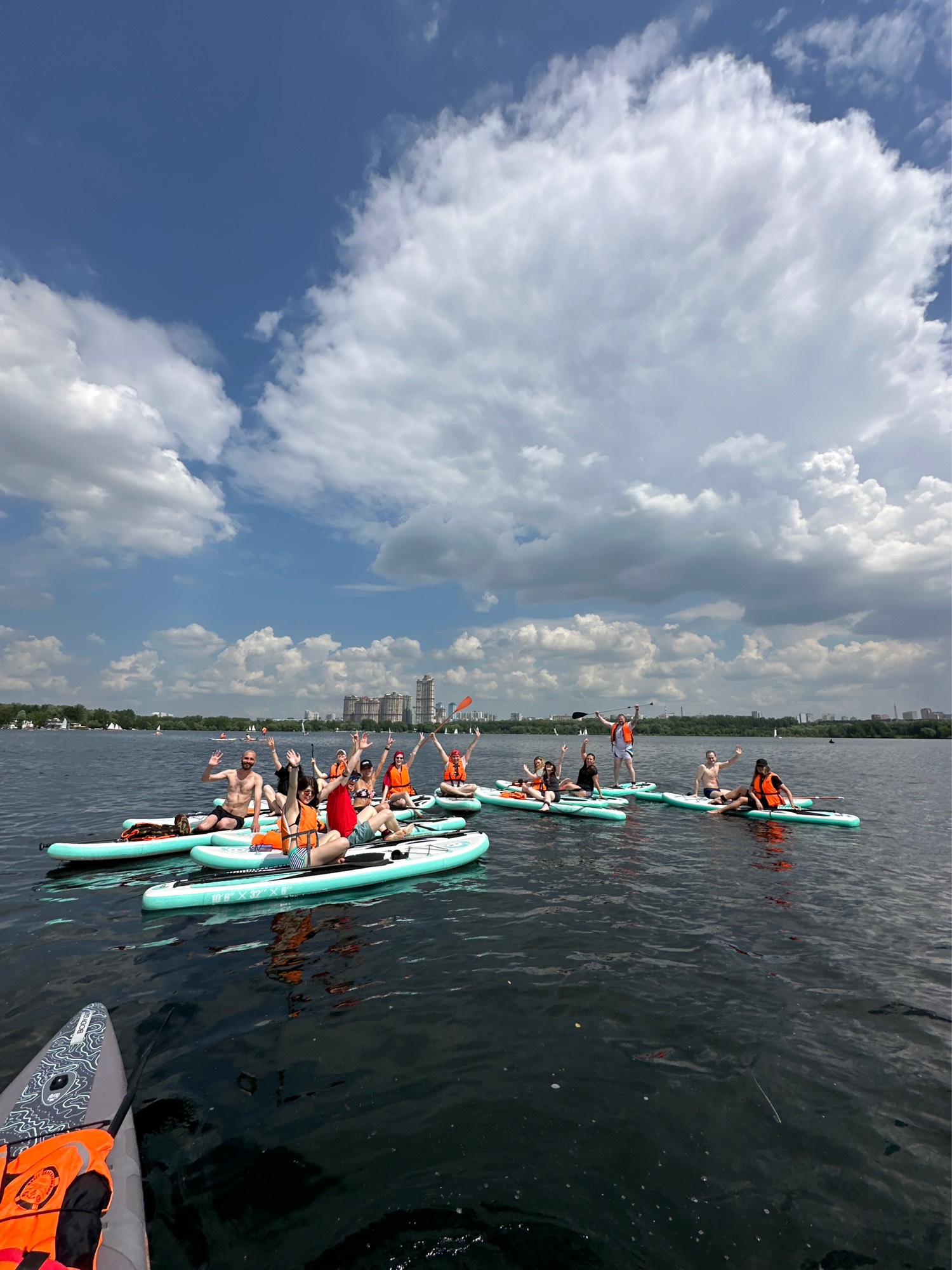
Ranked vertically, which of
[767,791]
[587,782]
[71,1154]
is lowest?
[71,1154]

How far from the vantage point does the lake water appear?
396 cm

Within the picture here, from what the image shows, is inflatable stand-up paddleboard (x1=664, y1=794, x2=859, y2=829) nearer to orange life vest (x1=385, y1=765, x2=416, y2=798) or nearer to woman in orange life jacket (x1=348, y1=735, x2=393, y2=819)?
orange life vest (x1=385, y1=765, x2=416, y2=798)

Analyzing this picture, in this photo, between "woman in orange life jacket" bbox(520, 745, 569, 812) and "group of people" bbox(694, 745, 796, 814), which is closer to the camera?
"group of people" bbox(694, 745, 796, 814)

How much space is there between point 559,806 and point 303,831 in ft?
36.4

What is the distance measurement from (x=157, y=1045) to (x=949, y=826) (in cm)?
2515

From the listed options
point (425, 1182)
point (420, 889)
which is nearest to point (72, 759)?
point (420, 889)

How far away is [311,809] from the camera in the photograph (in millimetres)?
11992

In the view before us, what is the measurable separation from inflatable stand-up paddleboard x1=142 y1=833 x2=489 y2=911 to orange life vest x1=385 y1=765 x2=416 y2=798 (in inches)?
211

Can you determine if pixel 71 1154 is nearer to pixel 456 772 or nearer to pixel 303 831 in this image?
pixel 303 831

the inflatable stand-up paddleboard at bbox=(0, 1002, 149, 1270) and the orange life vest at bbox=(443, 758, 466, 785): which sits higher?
the orange life vest at bbox=(443, 758, 466, 785)

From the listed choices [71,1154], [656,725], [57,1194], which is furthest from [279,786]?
[656,725]

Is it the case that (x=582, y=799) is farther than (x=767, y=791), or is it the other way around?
(x=582, y=799)

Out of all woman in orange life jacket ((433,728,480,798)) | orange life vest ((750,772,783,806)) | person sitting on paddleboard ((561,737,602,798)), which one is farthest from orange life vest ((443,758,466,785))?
orange life vest ((750,772,783,806))

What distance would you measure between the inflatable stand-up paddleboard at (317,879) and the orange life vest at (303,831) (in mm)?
505
